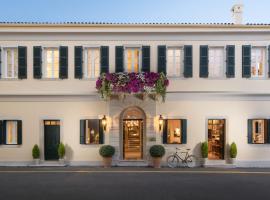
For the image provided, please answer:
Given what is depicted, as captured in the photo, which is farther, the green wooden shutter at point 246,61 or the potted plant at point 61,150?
the green wooden shutter at point 246,61

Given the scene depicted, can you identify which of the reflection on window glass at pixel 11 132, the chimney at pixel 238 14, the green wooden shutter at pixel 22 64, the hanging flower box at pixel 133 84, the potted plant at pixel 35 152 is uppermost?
the chimney at pixel 238 14

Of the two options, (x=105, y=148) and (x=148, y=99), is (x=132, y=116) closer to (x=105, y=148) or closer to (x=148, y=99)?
(x=148, y=99)

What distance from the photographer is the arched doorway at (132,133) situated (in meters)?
18.6

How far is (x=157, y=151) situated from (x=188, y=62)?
18.6 feet

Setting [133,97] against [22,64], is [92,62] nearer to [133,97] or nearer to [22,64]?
[133,97]

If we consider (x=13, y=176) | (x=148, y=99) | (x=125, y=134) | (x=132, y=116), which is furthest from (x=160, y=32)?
(x=13, y=176)

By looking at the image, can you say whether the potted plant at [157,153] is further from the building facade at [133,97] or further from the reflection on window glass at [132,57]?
the reflection on window glass at [132,57]

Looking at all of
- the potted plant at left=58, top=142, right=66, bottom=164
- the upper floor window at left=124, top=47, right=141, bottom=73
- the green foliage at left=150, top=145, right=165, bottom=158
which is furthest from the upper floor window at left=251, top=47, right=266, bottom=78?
the potted plant at left=58, top=142, right=66, bottom=164

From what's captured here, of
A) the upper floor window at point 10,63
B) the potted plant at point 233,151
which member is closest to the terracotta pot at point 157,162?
the potted plant at point 233,151

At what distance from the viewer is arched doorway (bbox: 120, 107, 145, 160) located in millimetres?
18641

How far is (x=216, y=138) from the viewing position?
62.0 feet

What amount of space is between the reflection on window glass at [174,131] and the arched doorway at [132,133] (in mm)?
1608

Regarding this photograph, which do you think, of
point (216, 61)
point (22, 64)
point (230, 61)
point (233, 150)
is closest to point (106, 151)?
point (22, 64)

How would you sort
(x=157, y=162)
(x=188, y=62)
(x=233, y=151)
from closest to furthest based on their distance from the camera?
(x=157, y=162) → (x=233, y=151) → (x=188, y=62)
